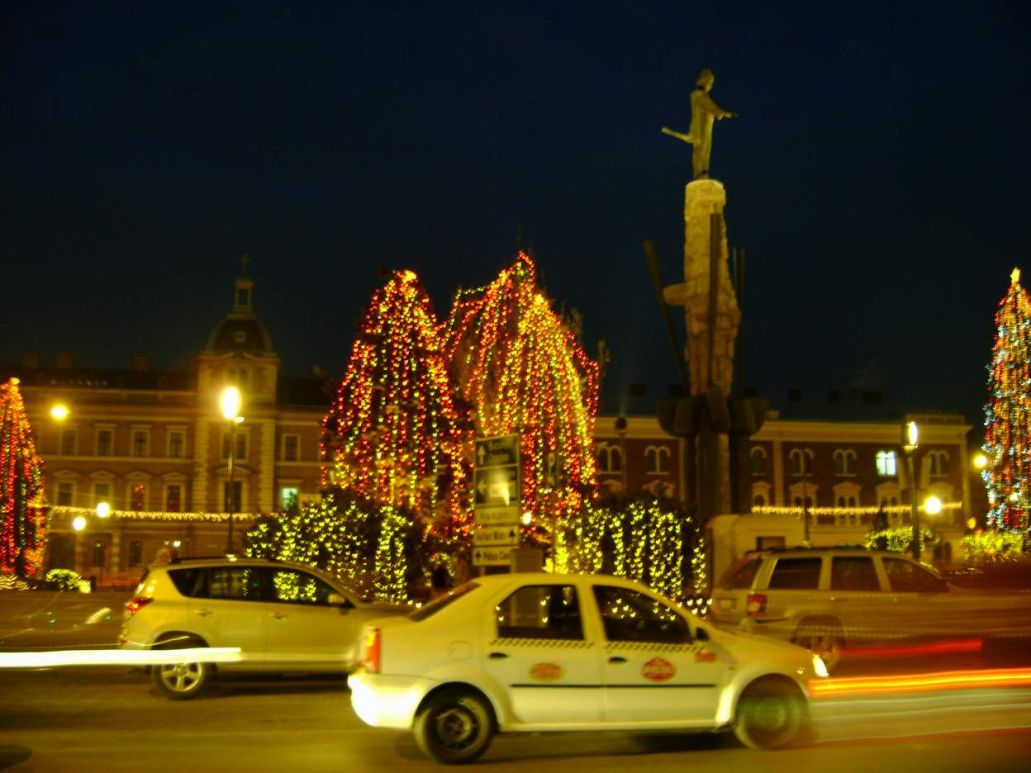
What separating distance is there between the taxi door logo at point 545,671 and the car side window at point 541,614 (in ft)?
0.81

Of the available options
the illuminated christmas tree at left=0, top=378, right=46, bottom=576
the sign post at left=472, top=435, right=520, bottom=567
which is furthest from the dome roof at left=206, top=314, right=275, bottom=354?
the sign post at left=472, top=435, right=520, bottom=567

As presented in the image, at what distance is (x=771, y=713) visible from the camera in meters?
11.0

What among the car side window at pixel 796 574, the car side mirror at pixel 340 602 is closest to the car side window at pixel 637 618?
the car side mirror at pixel 340 602

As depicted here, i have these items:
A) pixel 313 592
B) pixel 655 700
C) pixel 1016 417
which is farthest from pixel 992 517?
pixel 655 700

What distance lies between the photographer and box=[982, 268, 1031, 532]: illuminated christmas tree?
1531 inches

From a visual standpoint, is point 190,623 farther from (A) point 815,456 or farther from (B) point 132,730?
(A) point 815,456

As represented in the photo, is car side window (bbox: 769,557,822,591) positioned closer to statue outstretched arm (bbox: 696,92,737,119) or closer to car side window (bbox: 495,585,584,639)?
car side window (bbox: 495,585,584,639)

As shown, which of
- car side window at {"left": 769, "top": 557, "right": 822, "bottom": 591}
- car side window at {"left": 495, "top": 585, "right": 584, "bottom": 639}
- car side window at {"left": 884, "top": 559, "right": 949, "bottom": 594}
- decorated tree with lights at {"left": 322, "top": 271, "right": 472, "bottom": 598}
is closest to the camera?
car side window at {"left": 495, "top": 585, "right": 584, "bottom": 639}

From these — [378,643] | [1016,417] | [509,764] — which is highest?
[1016,417]

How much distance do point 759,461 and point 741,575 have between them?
59854 millimetres

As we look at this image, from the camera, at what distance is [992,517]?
132ft

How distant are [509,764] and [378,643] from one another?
5.02 feet

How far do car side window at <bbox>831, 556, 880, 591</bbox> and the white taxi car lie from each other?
20.2 ft

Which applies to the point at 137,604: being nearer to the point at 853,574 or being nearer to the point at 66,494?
the point at 853,574
